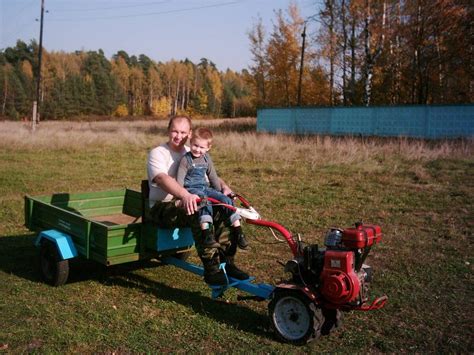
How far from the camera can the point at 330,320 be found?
4078mm

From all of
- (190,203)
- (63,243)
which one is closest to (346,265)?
(190,203)

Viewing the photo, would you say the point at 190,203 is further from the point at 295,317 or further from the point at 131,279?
the point at 131,279

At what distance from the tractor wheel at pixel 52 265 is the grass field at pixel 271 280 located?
119mm

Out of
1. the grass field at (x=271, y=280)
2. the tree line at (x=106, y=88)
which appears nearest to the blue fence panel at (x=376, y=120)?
the grass field at (x=271, y=280)

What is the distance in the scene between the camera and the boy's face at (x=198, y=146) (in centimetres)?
483

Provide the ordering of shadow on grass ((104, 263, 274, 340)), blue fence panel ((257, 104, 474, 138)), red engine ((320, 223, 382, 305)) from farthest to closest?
blue fence panel ((257, 104, 474, 138))
shadow on grass ((104, 263, 274, 340))
red engine ((320, 223, 382, 305))

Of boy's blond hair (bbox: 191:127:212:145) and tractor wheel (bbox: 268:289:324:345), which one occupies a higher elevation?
boy's blond hair (bbox: 191:127:212:145)

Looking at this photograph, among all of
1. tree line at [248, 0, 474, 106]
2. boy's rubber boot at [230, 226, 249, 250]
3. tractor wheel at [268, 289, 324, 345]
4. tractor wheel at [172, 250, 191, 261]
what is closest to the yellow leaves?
tree line at [248, 0, 474, 106]

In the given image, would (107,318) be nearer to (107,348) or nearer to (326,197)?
(107,348)

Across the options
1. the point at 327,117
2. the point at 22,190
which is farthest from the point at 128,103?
the point at 22,190

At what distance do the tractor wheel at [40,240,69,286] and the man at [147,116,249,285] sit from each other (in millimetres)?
1080

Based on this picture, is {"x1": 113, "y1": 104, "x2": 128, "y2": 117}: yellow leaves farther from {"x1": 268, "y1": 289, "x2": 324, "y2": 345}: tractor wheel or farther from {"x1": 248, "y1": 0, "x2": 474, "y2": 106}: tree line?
{"x1": 268, "y1": 289, "x2": 324, "y2": 345}: tractor wheel

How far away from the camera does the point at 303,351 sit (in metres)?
3.86

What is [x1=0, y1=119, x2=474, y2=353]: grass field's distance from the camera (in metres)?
4.07
